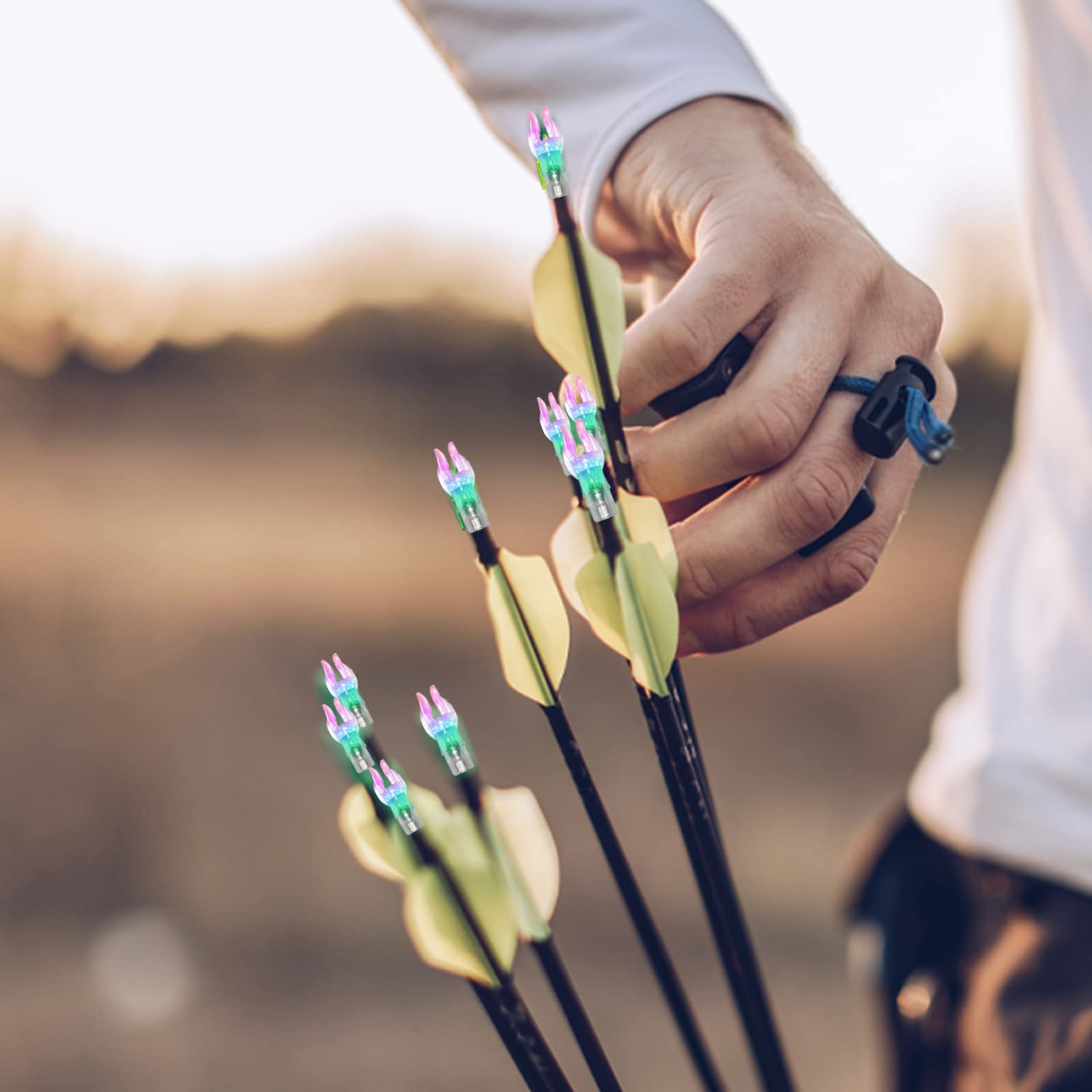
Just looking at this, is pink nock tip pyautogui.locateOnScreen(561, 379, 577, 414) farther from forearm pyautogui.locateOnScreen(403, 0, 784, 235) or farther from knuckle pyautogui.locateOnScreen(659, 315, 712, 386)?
forearm pyautogui.locateOnScreen(403, 0, 784, 235)

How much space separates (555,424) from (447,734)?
0.11 meters

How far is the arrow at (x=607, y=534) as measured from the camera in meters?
0.38

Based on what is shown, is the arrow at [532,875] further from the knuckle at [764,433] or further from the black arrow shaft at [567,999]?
the knuckle at [764,433]

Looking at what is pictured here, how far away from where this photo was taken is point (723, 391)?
454mm

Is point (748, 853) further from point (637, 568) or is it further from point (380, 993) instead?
point (637, 568)

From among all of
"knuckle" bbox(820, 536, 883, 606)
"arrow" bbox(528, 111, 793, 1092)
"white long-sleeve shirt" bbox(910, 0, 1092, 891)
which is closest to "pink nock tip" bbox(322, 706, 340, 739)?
"arrow" bbox(528, 111, 793, 1092)

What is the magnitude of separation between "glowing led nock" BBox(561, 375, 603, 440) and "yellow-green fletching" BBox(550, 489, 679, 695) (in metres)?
0.05

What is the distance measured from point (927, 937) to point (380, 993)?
196 cm

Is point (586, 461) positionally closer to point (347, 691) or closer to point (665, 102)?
point (347, 691)

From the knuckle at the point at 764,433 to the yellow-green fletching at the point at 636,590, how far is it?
48 millimetres

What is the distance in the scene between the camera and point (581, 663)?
515cm

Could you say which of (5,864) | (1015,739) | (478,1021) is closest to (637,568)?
(1015,739)

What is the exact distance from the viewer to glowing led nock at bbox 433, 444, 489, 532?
1.19 feet

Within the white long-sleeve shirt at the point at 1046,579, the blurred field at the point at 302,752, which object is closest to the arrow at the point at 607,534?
the white long-sleeve shirt at the point at 1046,579
